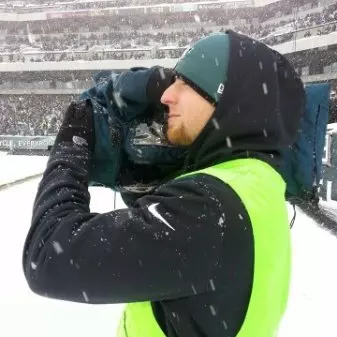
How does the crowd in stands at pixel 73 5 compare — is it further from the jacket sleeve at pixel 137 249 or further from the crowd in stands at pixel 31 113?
the jacket sleeve at pixel 137 249

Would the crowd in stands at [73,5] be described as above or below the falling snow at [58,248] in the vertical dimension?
above

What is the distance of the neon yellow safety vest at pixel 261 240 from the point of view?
2.38 feet

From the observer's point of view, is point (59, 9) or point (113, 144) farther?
point (59, 9)

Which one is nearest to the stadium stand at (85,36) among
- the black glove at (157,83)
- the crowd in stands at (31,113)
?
the crowd in stands at (31,113)

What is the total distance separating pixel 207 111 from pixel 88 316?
251 cm

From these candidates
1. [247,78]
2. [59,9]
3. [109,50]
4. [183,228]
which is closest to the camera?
[183,228]

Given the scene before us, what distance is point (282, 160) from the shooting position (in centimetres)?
88

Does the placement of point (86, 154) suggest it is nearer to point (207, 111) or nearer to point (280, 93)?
point (207, 111)

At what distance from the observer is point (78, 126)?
0.91 m

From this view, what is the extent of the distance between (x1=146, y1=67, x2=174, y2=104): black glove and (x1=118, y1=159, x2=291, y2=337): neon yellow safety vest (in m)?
0.28

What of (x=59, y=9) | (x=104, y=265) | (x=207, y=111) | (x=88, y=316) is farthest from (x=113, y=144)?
(x=59, y=9)

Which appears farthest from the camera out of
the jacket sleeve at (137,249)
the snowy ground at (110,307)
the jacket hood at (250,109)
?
the snowy ground at (110,307)

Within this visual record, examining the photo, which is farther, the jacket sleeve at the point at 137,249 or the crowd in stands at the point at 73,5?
the crowd in stands at the point at 73,5

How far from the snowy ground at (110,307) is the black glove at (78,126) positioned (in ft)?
7.12
